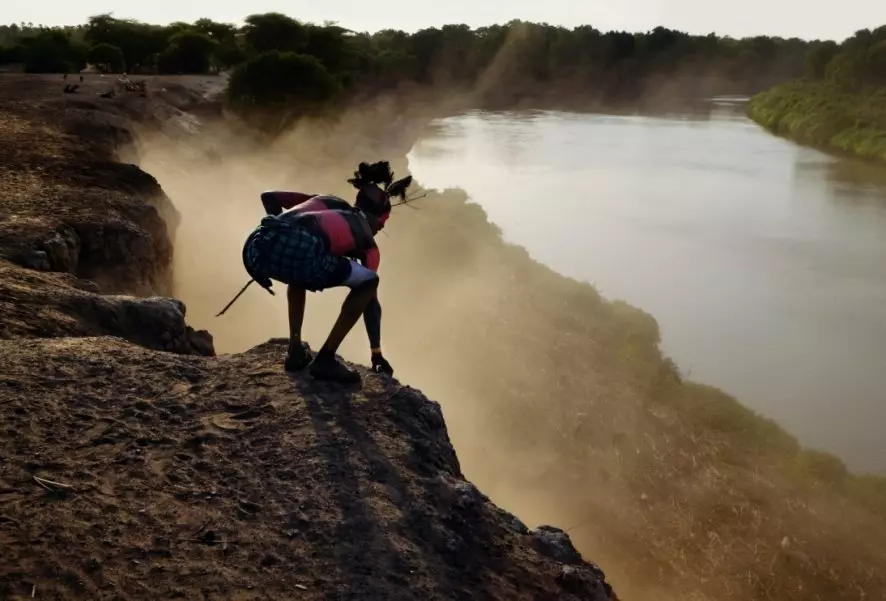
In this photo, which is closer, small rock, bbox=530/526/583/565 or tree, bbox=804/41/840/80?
small rock, bbox=530/526/583/565

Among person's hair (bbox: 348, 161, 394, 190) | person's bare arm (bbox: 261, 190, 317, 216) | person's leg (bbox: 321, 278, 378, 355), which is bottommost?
person's leg (bbox: 321, 278, 378, 355)

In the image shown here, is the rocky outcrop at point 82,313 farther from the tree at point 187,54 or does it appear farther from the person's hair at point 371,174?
the tree at point 187,54

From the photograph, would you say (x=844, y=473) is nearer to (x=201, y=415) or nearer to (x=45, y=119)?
(x=201, y=415)

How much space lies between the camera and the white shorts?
4.92 m

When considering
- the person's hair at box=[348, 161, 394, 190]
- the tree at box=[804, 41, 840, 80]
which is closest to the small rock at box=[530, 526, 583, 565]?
the person's hair at box=[348, 161, 394, 190]

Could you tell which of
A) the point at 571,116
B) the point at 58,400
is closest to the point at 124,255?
the point at 58,400

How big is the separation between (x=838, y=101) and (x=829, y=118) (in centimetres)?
542

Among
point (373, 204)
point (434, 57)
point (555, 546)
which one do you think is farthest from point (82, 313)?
point (434, 57)

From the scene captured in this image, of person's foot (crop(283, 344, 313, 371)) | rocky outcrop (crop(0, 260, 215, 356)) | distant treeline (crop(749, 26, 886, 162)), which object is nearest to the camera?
person's foot (crop(283, 344, 313, 371))

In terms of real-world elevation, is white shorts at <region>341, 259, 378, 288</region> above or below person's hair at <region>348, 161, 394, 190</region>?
below

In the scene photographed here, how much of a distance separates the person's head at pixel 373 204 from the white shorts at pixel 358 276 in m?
0.28

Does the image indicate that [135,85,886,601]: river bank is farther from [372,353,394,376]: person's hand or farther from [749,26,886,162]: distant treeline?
[749,26,886,162]: distant treeline

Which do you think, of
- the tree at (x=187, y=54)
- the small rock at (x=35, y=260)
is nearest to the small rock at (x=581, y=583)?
the small rock at (x=35, y=260)

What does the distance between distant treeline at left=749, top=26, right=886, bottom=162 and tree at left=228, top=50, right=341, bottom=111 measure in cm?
2675
